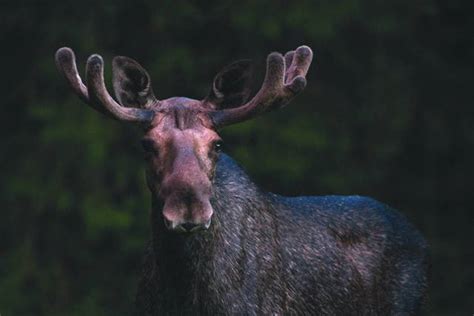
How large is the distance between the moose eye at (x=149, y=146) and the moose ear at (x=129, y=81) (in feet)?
1.28

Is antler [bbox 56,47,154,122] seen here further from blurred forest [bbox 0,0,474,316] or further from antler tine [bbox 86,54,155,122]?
blurred forest [bbox 0,0,474,316]

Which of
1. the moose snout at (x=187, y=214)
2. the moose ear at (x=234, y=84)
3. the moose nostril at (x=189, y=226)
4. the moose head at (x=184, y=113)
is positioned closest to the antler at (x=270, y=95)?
the moose head at (x=184, y=113)

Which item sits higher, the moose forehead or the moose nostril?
the moose forehead

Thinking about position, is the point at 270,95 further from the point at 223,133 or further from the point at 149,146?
the point at 223,133

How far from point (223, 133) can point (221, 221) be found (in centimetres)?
966

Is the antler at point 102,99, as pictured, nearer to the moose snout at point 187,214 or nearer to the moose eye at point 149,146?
the moose eye at point 149,146

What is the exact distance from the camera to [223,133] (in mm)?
18375

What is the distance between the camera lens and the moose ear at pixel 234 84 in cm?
878

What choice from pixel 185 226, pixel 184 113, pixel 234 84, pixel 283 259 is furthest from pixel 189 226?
pixel 283 259

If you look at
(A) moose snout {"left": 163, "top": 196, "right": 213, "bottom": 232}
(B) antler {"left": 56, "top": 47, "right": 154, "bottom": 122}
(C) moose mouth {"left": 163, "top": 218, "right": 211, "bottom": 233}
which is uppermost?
(B) antler {"left": 56, "top": 47, "right": 154, "bottom": 122}

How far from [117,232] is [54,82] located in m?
1.89

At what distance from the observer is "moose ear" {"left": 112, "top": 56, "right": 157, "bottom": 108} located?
877 centimetres

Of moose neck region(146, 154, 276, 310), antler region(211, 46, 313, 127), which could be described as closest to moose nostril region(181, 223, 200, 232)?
moose neck region(146, 154, 276, 310)

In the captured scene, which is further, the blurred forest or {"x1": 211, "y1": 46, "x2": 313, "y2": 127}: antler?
the blurred forest
